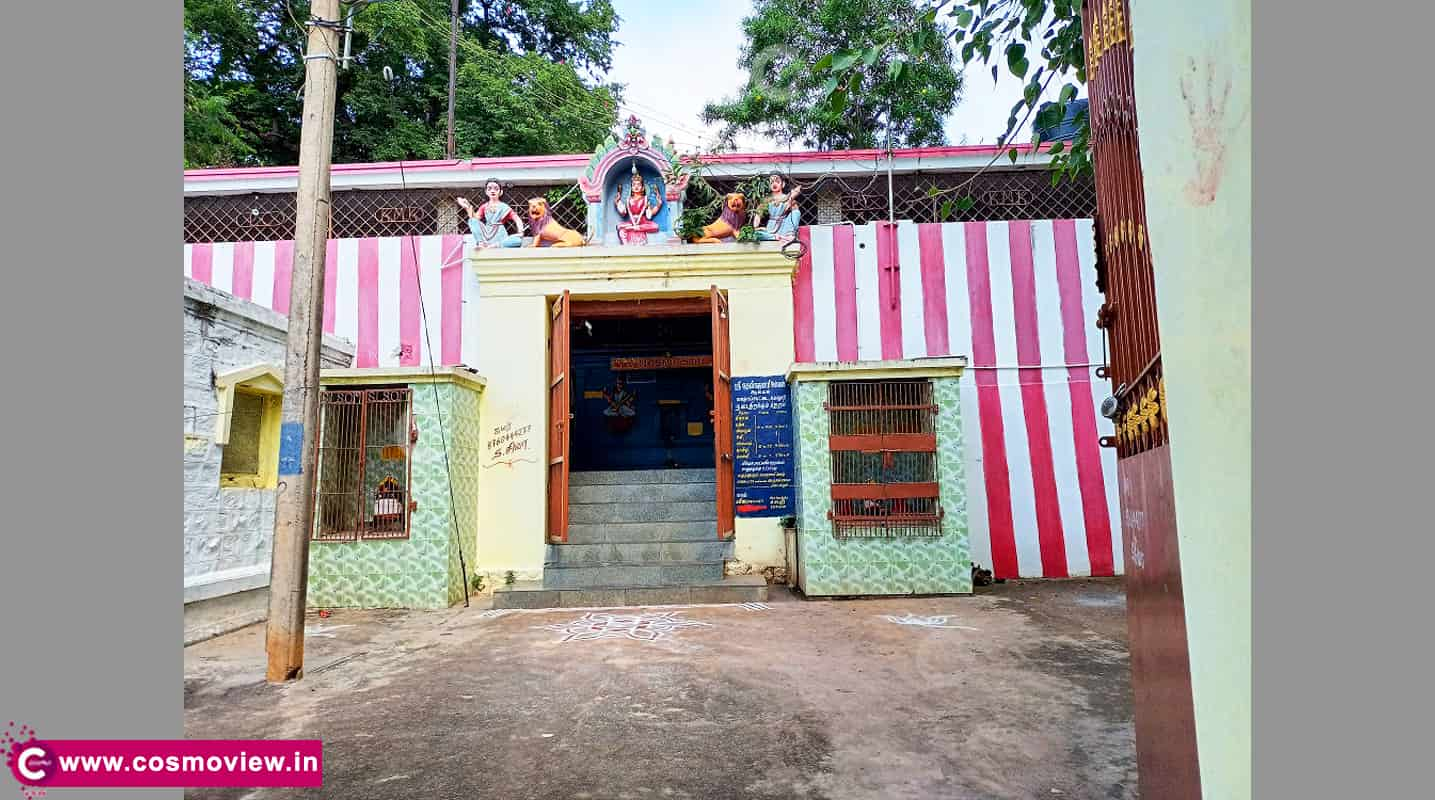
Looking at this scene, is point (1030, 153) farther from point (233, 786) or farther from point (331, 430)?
point (233, 786)

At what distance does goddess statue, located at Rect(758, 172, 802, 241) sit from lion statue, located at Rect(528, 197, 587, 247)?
199cm

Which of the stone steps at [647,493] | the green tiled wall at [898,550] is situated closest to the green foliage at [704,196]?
the stone steps at [647,493]

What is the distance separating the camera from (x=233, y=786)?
2809 millimetres

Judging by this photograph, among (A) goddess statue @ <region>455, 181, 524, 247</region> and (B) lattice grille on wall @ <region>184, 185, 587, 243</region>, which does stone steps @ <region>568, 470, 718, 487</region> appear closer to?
(A) goddess statue @ <region>455, 181, 524, 247</region>

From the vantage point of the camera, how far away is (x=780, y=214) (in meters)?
8.34

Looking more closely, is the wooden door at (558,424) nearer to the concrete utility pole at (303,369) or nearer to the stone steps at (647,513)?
the stone steps at (647,513)

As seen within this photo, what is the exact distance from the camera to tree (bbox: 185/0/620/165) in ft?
43.9

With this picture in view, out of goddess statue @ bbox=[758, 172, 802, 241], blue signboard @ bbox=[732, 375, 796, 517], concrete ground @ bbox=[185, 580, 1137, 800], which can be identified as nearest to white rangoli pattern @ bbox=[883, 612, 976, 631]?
concrete ground @ bbox=[185, 580, 1137, 800]

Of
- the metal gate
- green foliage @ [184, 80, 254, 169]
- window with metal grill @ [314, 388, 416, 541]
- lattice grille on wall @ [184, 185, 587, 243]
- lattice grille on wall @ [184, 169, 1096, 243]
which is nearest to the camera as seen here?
the metal gate

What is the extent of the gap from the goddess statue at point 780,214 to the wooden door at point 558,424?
2318 mm

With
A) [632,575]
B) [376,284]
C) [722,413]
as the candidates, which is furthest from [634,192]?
[632,575]

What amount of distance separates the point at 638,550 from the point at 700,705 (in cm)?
399

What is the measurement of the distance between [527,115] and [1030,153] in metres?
8.99
